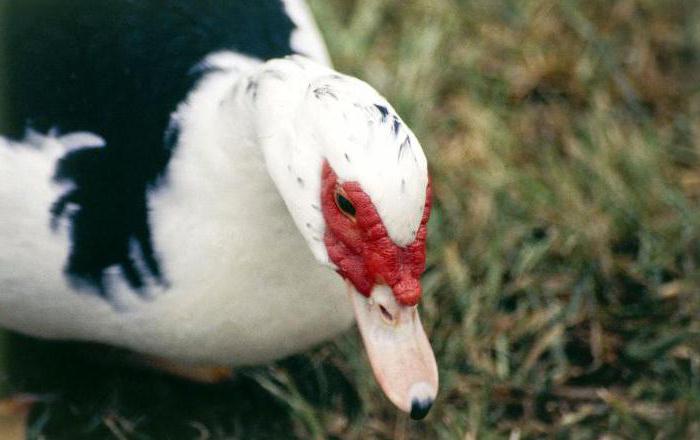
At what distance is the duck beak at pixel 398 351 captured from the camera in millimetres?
1587

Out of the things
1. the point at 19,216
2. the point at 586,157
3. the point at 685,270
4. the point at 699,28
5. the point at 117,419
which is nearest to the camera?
the point at 19,216

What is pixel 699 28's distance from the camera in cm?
281

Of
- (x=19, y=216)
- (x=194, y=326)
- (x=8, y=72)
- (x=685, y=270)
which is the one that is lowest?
(x=685, y=270)

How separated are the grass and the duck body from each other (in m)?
0.31

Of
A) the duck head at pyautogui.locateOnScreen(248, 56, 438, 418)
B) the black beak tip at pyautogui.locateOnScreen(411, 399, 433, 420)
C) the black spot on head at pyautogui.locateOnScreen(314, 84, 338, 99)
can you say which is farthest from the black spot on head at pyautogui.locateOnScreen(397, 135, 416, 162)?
the black beak tip at pyautogui.locateOnScreen(411, 399, 433, 420)

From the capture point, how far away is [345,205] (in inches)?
59.4

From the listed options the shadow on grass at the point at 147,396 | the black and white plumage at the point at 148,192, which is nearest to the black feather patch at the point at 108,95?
the black and white plumage at the point at 148,192

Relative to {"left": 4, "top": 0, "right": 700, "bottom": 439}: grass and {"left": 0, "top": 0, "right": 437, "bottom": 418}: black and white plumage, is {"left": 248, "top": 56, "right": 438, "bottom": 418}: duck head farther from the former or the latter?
{"left": 4, "top": 0, "right": 700, "bottom": 439}: grass

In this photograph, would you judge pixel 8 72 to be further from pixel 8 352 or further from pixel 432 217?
pixel 432 217

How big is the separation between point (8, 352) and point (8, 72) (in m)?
0.56

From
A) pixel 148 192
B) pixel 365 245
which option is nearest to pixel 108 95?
pixel 148 192

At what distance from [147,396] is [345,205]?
0.79 meters

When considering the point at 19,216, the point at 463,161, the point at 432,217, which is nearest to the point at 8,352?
the point at 19,216

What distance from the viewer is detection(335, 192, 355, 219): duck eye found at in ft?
4.92
